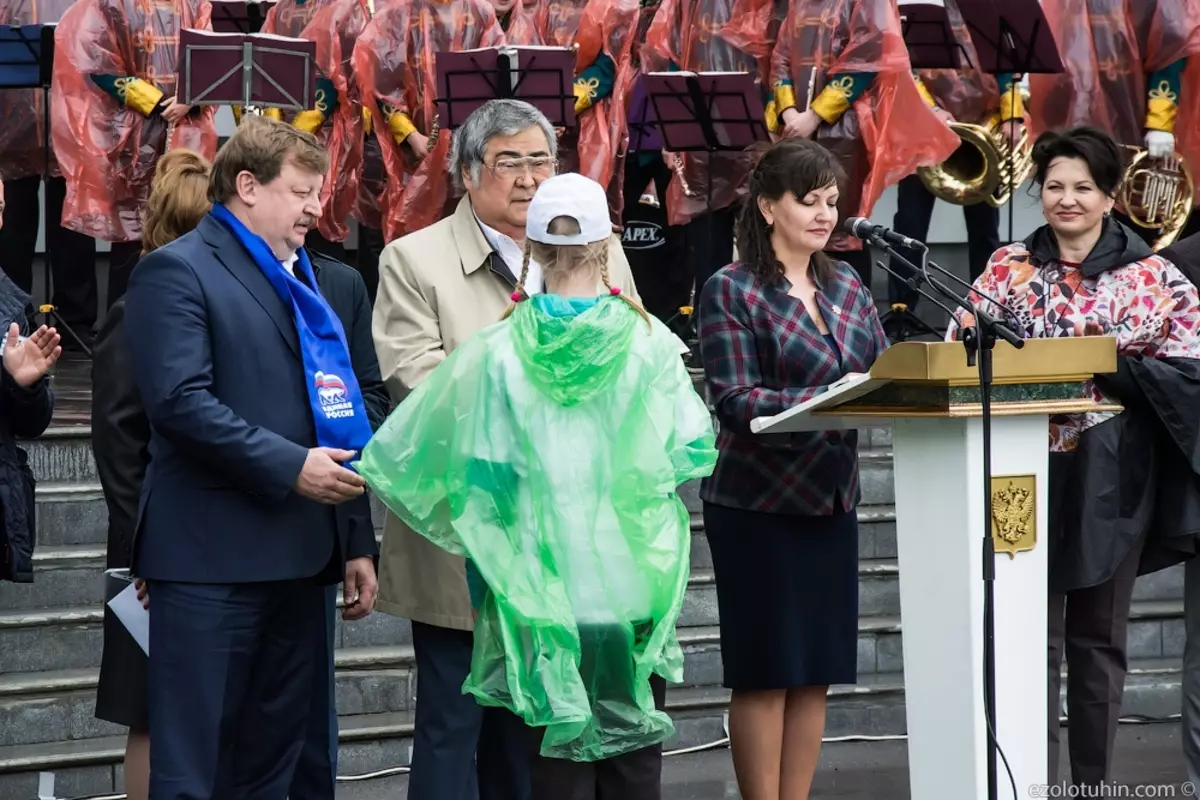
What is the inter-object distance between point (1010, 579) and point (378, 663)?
2526 mm

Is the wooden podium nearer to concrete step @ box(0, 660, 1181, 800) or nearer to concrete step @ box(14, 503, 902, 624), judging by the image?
concrete step @ box(0, 660, 1181, 800)

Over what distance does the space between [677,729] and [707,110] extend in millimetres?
2700

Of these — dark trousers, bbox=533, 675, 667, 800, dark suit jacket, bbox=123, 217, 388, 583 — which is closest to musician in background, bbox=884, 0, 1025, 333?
dark suit jacket, bbox=123, 217, 388, 583

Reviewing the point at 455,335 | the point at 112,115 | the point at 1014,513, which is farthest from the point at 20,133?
the point at 1014,513

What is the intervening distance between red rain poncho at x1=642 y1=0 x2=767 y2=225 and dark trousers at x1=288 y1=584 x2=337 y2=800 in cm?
406

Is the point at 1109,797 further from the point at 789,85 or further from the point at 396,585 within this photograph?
the point at 789,85

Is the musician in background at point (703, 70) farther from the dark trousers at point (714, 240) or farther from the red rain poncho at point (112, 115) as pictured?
the red rain poncho at point (112, 115)

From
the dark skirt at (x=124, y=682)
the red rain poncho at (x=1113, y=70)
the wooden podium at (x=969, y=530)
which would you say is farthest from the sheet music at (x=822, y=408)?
the red rain poncho at (x=1113, y=70)

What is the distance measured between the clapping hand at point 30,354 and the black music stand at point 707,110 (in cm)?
351

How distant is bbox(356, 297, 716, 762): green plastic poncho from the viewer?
343 centimetres

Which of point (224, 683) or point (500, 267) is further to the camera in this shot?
point (500, 267)

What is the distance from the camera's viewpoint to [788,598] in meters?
4.38

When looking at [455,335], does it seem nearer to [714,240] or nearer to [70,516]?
[70,516]

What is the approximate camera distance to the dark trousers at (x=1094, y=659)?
4.57 metres
